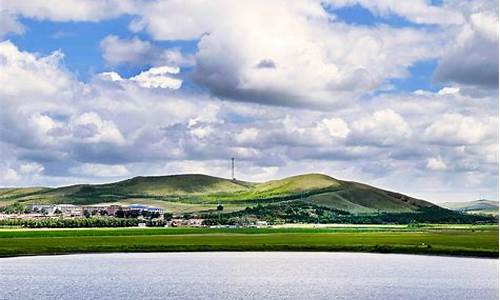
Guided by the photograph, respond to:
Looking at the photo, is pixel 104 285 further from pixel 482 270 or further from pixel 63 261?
pixel 482 270

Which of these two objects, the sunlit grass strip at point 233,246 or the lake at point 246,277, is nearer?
the lake at point 246,277

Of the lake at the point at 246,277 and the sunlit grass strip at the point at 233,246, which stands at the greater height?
the sunlit grass strip at the point at 233,246

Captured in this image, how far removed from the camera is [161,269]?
8525cm

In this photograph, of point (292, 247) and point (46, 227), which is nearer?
point (292, 247)

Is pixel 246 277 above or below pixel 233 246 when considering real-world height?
below

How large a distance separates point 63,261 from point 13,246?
19812mm

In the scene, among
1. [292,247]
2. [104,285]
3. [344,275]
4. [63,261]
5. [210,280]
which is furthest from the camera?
[292,247]

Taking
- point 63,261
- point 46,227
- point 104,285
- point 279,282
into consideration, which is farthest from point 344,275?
point 46,227

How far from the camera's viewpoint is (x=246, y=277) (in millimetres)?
76750

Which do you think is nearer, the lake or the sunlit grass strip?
the lake

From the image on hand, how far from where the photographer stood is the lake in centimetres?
6328

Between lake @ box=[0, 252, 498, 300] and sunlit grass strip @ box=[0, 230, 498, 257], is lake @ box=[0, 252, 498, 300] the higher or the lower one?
the lower one

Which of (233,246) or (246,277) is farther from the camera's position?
(233,246)

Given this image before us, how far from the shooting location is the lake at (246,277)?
6328 cm
